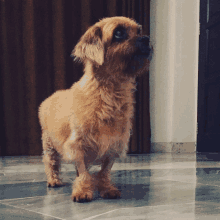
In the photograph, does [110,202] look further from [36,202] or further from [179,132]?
[179,132]

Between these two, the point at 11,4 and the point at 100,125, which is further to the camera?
the point at 11,4

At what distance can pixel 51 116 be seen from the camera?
4.82 ft

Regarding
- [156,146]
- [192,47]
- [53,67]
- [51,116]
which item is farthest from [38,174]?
[192,47]

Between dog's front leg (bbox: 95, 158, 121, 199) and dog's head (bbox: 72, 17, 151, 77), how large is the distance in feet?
1.61

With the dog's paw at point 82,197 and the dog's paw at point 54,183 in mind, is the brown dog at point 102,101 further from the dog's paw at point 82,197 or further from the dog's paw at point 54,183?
the dog's paw at point 54,183

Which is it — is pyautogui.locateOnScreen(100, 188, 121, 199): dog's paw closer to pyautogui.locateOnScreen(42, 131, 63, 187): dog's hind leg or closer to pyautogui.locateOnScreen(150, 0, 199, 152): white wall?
pyautogui.locateOnScreen(42, 131, 63, 187): dog's hind leg

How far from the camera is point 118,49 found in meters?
1.23

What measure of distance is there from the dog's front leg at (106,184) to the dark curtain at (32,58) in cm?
226

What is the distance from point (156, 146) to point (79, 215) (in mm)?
3044

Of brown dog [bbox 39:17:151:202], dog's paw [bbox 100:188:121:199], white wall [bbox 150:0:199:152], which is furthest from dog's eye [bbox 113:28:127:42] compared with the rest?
white wall [bbox 150:0:199:152]

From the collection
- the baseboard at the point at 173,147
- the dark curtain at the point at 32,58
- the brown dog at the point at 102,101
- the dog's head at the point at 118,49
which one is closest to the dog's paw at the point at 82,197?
the brown dog at the point at 102,101

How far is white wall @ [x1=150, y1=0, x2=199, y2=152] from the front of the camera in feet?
12.9

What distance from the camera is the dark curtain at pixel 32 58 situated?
3.42 metres

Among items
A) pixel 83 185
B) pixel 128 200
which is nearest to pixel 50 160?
pixel 83 185
